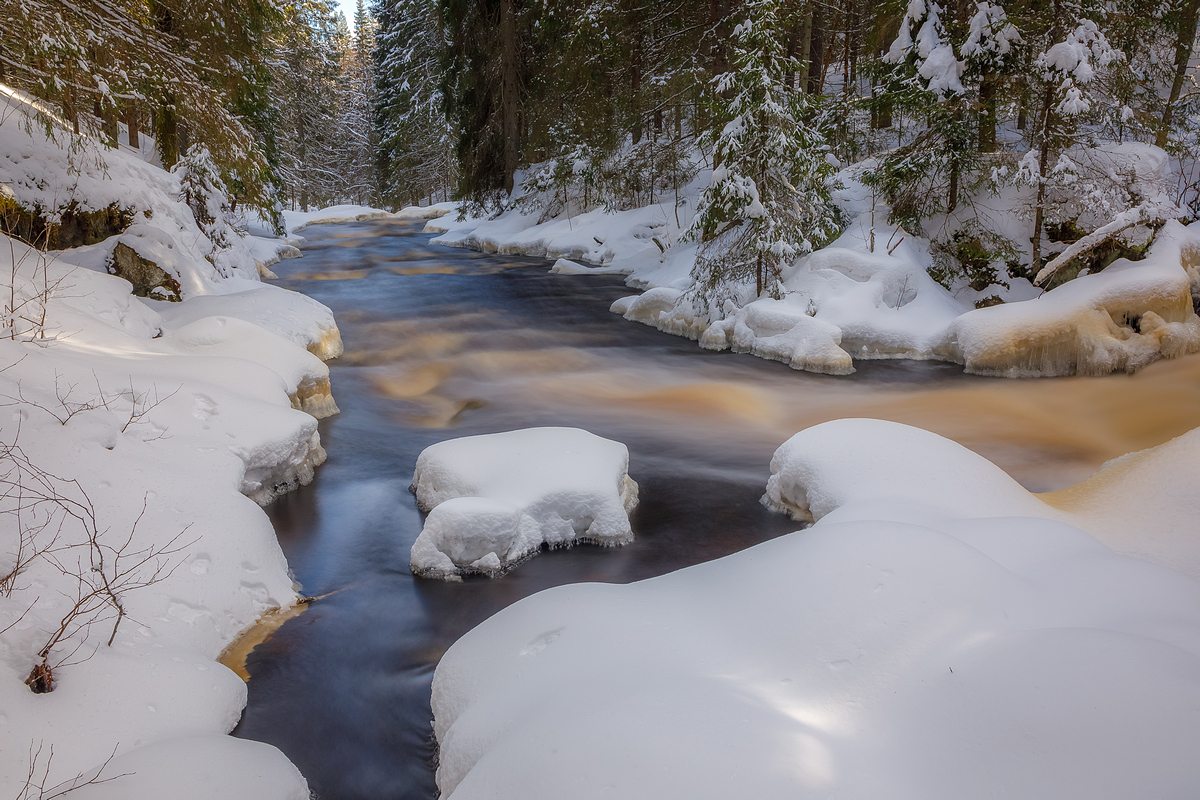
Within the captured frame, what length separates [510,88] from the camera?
73.5 ft

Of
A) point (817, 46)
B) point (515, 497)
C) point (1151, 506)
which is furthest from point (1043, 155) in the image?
point (515, 497)

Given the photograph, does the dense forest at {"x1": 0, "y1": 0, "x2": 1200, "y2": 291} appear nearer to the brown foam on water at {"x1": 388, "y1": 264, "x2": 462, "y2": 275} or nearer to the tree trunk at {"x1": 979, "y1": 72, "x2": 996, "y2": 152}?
the tree trunk at {"x1": 979, "y1": 72, "x2": 996, "y2": 152}

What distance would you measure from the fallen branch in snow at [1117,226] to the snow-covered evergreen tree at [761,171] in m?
3.41

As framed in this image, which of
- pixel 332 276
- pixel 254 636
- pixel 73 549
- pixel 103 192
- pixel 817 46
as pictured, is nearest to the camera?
pixel 73 549

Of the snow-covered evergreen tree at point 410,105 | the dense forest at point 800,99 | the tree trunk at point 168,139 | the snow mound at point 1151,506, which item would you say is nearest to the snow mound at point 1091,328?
the dense forest at point 800,99

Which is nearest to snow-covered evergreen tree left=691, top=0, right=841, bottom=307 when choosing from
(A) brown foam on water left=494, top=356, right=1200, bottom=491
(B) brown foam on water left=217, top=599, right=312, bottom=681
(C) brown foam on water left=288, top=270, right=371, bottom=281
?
(A) brown foam on water left=494, top=356, right=1200, bottom=491

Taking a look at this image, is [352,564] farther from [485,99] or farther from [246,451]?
[485,99]

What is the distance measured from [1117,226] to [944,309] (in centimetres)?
240

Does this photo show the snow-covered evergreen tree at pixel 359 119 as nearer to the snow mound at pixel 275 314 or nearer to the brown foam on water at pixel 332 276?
the brown foam on water at pixel 332 276

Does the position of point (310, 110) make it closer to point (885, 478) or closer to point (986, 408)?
point (986, 408)

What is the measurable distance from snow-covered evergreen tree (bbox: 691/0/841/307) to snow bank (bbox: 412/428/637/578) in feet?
20.5

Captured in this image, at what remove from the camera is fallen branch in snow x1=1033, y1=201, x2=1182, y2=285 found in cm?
986

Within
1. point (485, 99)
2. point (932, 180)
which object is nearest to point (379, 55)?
point (485, 99)

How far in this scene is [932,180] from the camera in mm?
11938
